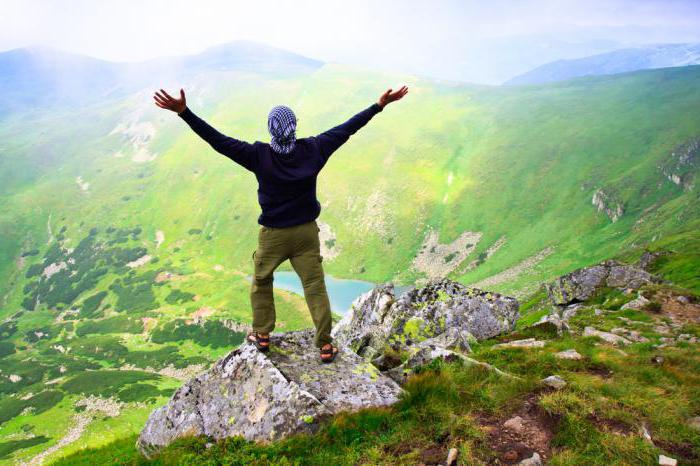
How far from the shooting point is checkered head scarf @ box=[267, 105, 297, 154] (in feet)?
29.8

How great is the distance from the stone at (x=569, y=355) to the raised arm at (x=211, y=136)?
10337 mm

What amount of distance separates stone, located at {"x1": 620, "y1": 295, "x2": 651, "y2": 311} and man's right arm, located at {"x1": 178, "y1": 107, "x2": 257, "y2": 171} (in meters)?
27.2

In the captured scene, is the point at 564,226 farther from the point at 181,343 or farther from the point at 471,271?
the point at 181,343

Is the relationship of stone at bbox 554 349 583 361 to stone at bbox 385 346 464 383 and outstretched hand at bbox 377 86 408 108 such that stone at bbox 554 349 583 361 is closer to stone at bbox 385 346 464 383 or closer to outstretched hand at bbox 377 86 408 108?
stone at bbox 385 346 464 383

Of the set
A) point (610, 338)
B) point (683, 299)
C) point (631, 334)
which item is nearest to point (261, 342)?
point (610, 338)

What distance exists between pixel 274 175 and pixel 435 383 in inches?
234

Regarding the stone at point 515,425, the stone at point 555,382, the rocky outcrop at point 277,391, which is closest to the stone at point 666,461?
the stone at point 515,425

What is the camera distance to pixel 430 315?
20797 mm

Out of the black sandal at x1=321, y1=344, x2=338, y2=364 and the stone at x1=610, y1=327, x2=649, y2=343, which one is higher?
the black sandal at x1=321, y1=344, x2=338, y2=364

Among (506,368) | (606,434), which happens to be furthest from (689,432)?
(506,368)

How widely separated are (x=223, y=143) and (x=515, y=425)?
8.42 meters

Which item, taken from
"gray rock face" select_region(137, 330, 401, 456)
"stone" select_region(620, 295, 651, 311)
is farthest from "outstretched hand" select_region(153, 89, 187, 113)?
"stone" select_region(620, 295, 651, 311)

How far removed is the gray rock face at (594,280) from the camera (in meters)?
36.3

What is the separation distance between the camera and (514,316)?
21.8 meters
